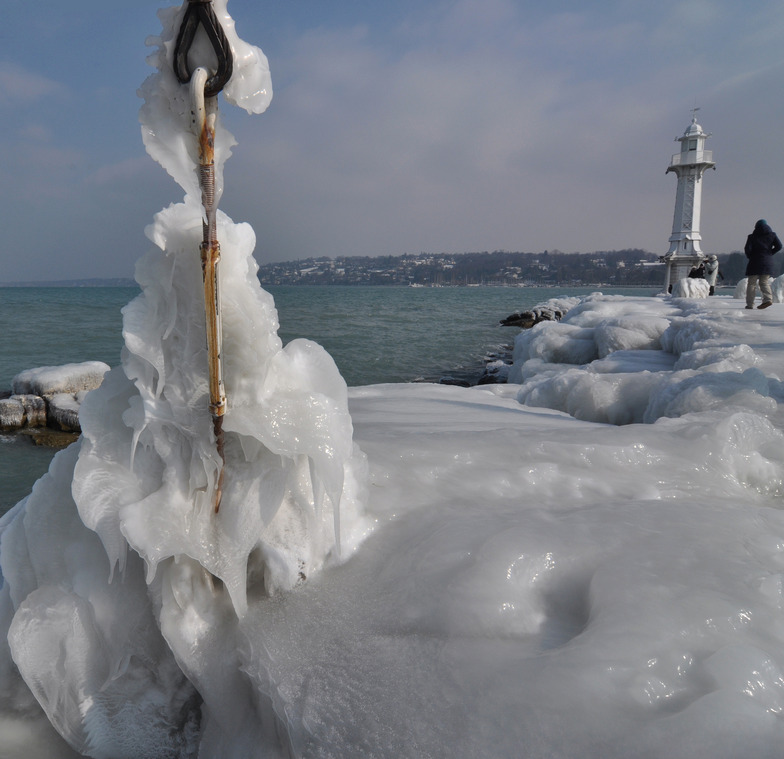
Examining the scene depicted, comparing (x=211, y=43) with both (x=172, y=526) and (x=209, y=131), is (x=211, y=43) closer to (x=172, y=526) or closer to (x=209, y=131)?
(x=209, y=131)

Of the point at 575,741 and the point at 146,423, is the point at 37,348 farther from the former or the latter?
the point at 575,741

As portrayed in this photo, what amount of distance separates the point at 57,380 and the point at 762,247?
12.9 m

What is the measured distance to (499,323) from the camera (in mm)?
28781

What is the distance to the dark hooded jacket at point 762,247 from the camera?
923 cm

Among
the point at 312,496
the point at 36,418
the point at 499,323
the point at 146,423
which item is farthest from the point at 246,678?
the point at 499,323

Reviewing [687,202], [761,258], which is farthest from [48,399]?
[687,202]

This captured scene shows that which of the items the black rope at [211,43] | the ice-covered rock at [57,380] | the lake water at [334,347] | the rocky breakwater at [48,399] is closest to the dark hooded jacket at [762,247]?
the lake water at [334,347]

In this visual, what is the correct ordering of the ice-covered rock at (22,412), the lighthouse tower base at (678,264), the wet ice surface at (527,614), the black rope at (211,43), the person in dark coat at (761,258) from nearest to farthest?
1. the wet ice surface at (527,614)
2. the black rope at (211,43)
3. the ice-covered rock at (22,412)
4. the person in dark coat at (761,258)
5. the lighthouse tower base at (678,264)

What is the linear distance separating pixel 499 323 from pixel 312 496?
27873mm

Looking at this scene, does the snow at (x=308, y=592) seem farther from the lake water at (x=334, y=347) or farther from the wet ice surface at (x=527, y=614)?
the lake water at (x=334, y=347)

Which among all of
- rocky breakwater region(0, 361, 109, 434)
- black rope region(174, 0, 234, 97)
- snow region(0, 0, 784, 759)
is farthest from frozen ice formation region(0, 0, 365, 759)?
rocky breakwater region(0, 361, 109, 434)

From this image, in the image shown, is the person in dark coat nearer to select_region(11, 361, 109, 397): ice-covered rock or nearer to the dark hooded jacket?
the dark hooded jacket

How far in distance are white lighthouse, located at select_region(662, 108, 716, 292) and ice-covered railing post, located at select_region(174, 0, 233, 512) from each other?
2994 cm

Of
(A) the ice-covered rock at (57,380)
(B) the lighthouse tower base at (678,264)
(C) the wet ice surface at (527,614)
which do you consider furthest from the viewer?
(B) the lighthouse tower base at (678,264)
